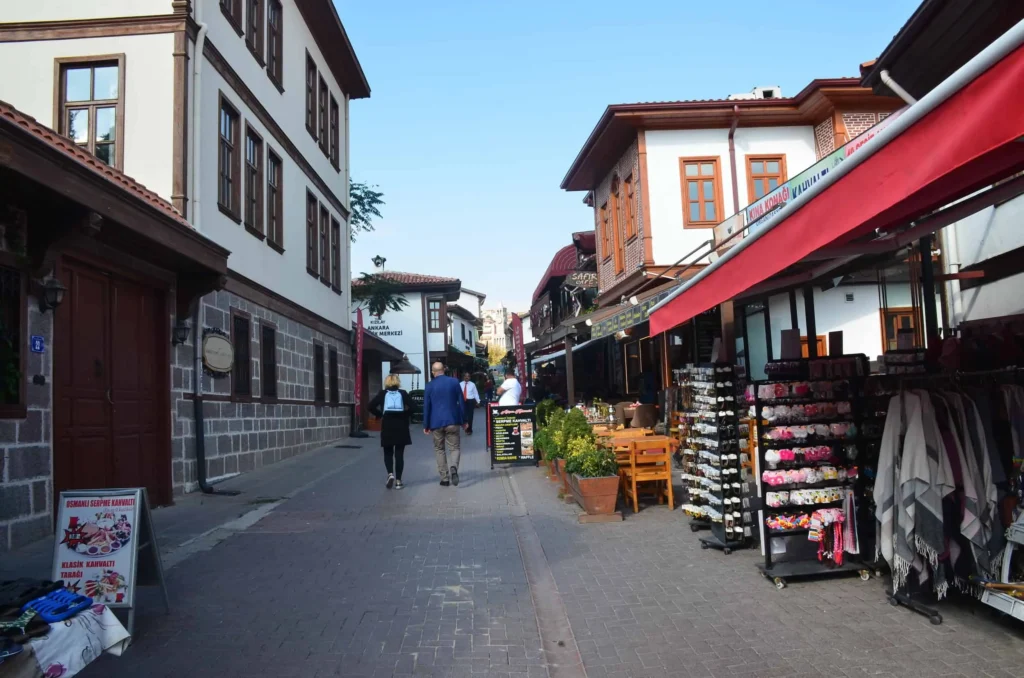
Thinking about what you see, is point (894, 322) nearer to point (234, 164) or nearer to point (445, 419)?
point (445, 419)

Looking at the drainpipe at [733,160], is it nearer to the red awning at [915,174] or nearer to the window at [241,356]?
the window at [241,356]

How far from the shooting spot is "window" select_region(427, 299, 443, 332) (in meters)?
44.5

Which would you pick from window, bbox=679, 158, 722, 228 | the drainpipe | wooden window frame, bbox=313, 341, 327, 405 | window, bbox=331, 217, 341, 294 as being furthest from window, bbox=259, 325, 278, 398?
the drainpipe

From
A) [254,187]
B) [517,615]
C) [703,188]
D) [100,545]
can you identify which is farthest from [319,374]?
[517,615]

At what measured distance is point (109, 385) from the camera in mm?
8773

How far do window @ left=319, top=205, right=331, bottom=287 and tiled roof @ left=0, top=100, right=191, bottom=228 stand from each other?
30.1 feet

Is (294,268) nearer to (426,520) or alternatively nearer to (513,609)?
(426,520)

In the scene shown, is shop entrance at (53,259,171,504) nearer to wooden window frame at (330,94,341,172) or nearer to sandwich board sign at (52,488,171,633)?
sandwich board sign at (52,488,171,633)

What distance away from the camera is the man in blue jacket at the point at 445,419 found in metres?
10.9

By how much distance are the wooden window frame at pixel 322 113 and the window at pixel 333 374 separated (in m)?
5.04

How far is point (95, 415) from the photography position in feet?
27.8

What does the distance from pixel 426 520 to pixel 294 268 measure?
933 cm

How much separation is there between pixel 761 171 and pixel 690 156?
62.3 inches

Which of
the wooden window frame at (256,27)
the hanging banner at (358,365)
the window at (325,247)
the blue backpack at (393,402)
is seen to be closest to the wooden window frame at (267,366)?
the blue backpack at (393,402)
